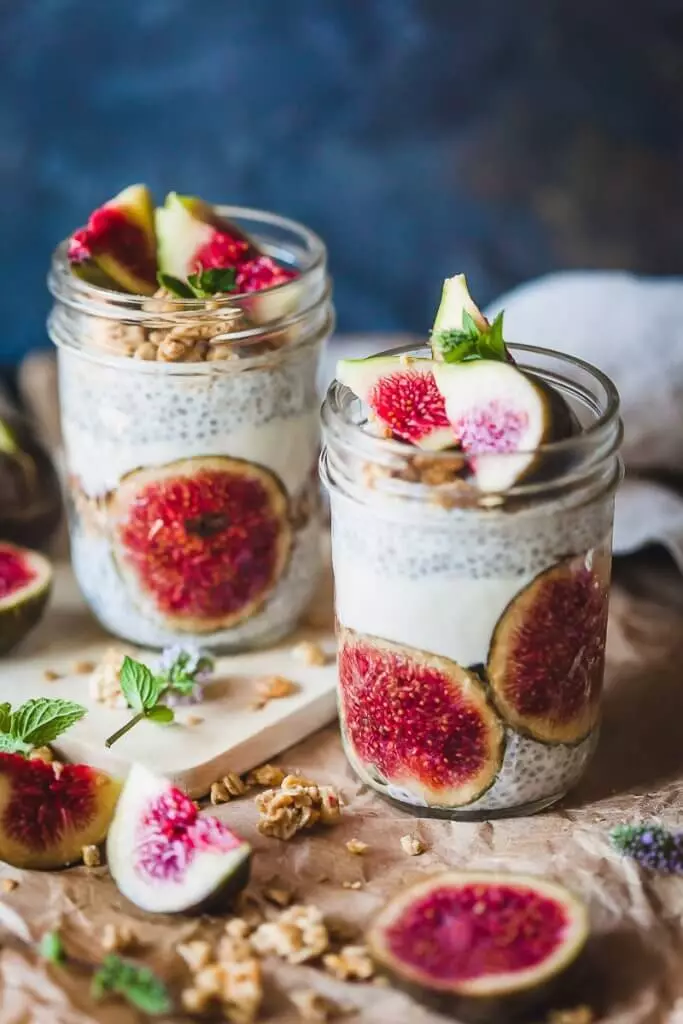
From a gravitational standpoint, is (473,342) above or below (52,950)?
above

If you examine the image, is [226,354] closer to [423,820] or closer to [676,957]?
[423,820]

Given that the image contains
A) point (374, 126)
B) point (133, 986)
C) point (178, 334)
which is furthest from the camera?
point (374, 126)

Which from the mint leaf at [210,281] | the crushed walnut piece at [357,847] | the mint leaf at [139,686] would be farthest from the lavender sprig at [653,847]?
the mint leaf at [210,281]

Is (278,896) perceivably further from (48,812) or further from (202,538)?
(202,538)

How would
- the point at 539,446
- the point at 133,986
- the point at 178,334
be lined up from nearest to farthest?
1. the point at 133,986
2. the point at 539,446
3. the point at 178,334

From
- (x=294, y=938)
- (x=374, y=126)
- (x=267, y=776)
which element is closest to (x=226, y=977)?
(x=294, y=938)

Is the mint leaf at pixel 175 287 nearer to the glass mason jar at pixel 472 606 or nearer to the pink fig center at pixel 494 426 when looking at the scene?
the glass mason jar at pixel 472 606
